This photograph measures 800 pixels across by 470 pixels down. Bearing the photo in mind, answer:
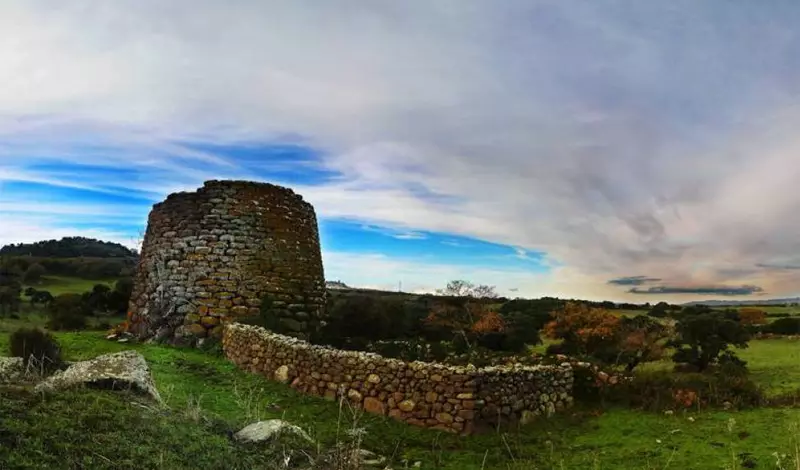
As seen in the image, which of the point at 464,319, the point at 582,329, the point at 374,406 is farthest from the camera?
the point at 464,319

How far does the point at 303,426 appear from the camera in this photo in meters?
9.70

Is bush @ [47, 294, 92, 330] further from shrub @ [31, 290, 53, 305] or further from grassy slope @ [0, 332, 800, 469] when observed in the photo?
grassy slope @ [0, 332, 800, 469]

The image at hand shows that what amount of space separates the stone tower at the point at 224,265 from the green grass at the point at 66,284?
82.1ft

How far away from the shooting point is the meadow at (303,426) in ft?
14.5

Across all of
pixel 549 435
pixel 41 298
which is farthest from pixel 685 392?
pixel 41 298

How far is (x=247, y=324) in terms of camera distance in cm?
1526

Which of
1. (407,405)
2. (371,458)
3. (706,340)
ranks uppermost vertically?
(706,340)

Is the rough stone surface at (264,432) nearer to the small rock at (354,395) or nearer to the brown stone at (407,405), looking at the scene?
the brown stone at (407,405)

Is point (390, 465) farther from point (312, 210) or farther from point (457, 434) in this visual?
point (312, 210)

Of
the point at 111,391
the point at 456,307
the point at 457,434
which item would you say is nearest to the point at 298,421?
the point at 457,434

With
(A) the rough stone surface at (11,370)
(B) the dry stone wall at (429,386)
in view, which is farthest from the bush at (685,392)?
(A) the rough stone surface at (11,370)

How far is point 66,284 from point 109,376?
42.0m

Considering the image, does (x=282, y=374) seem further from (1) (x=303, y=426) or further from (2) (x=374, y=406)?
(1) (x=303, y=426)

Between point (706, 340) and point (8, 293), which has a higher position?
point (706, 340)
